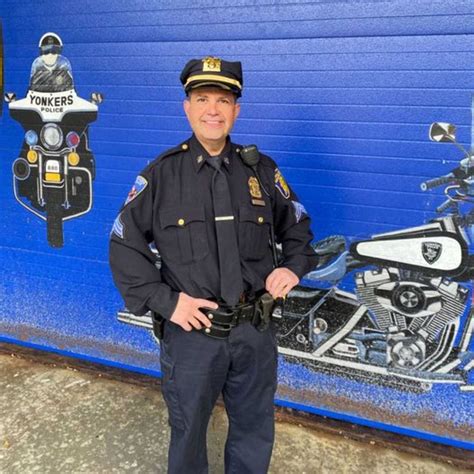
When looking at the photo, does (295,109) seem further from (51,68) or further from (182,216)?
(51,68)

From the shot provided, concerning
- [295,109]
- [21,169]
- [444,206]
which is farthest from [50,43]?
[444,206]

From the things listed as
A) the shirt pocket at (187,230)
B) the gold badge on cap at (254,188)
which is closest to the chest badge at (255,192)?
the gold badge on cap at (254,188)

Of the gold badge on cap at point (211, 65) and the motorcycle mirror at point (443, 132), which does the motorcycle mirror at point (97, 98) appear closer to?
the gold badge on cap at point (211, 65)

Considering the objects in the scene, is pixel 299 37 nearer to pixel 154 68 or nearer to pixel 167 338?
pixel 154 68

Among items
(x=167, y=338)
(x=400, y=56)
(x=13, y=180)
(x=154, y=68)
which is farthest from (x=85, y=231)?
(x=400, y=56)

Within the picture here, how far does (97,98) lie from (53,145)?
506 mm

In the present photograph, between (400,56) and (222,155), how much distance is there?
118 cm

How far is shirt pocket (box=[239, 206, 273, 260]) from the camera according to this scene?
6.41ft

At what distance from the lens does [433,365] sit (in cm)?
273

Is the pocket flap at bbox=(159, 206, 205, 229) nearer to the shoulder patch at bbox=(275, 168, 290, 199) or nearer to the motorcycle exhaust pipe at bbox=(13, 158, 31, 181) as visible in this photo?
the shoulder patch at bbox=(275, 168, 290, 199)

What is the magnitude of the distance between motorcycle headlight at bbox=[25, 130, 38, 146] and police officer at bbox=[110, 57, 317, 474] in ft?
6.07

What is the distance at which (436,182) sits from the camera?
253 centimetres

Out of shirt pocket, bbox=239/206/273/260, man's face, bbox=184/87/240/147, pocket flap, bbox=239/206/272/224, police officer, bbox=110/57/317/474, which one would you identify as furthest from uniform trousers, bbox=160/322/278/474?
man's face, bbox=184/87/240/147

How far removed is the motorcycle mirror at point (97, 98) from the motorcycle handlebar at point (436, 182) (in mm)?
2076
